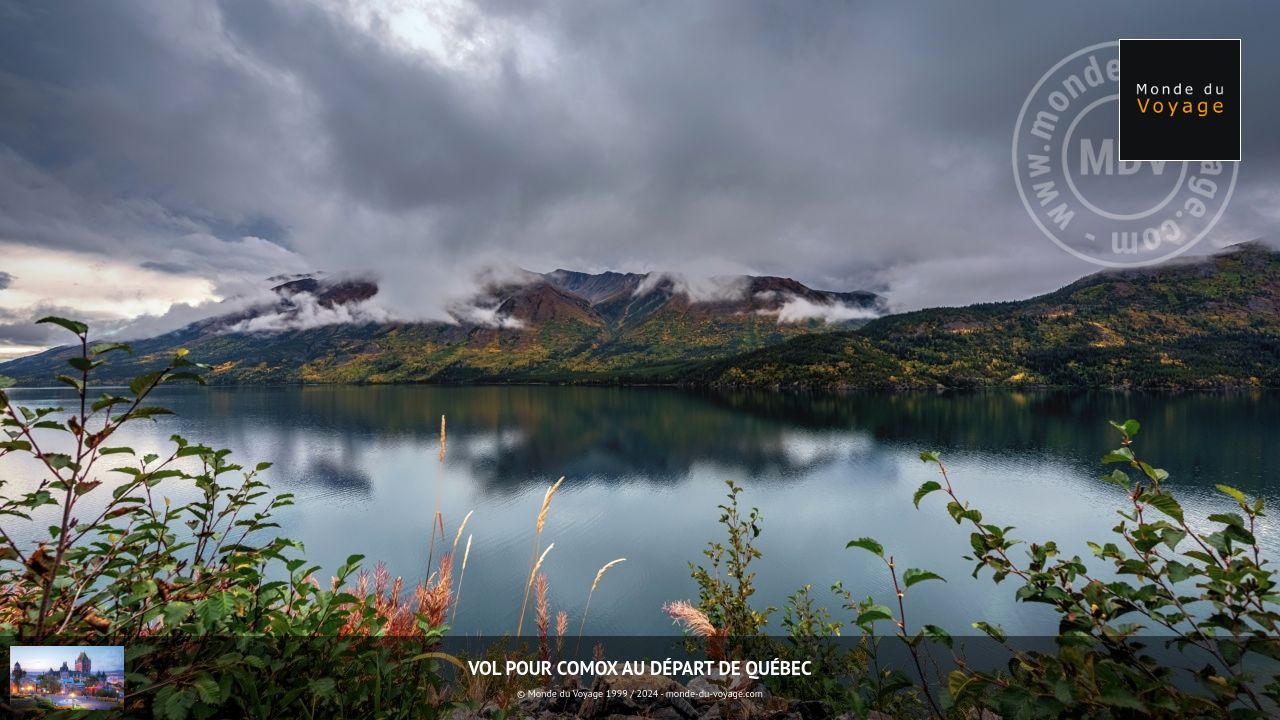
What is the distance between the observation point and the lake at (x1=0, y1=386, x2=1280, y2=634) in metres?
26.1

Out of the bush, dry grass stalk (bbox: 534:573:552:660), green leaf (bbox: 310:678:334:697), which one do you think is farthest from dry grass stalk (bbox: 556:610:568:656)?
green leaf (bbox: 310:678:334:697)

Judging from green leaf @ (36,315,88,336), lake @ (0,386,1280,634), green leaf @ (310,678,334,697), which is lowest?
lake @ (0,386,1280,634)

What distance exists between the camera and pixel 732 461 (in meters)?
64.2

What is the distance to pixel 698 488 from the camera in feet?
161

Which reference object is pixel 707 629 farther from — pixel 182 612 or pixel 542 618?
pixel 182 612

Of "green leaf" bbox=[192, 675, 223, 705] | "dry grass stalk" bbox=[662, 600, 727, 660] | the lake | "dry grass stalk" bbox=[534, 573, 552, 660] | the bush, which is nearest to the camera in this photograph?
"green leaf" bbox=[192, 675, 223, 705]

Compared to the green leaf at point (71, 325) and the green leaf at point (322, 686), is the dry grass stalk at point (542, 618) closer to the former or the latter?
the green leaf at point (322, 686)

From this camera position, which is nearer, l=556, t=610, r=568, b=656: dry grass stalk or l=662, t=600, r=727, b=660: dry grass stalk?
l=662, t=600, r=727, b=660: dry grass stalk

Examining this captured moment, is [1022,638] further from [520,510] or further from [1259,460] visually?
[1259,460]

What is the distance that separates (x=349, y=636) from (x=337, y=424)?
383 feet

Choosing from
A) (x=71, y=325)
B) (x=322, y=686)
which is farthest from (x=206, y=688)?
(x=71, y=325)

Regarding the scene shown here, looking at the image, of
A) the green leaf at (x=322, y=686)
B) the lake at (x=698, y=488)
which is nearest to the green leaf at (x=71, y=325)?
the green leaf at (x=322, y=686)

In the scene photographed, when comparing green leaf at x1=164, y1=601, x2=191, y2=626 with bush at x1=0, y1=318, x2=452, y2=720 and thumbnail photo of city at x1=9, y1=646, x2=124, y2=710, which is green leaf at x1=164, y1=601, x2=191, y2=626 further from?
thumbnail photo of city at x1=9, y1=646, x2=124, y2=710

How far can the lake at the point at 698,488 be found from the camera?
2612 cm
